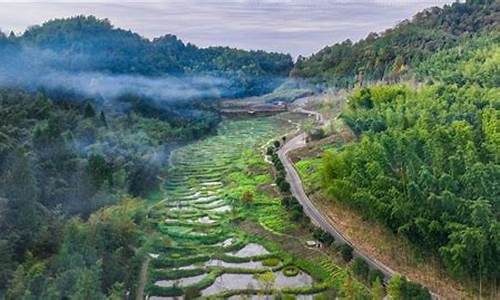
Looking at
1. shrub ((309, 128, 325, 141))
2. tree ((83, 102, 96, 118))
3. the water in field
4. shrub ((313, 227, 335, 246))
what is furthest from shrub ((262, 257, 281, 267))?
shrub ((309, 128, 325, 141))

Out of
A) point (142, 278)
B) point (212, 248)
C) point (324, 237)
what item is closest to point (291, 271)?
point (324, 237)

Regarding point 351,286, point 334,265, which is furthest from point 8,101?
point 351,286

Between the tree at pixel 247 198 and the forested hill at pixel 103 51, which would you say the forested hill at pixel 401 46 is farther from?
the tree at pixel 247 198

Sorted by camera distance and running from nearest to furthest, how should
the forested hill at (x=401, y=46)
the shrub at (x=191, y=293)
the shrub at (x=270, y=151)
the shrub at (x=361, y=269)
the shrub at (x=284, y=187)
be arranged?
the shrub at (x=191, y=293) < the shrub at (x=361, y=269) < the shrub at (x=284, y=187) < the shrub at (x=270, y=151) < the forested hill at (x=401, y=46)

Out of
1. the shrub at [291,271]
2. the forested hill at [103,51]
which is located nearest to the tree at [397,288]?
the shrub at [291,271]

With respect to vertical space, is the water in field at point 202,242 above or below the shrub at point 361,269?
below

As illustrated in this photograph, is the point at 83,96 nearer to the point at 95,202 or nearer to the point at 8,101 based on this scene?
the point at 8,101
